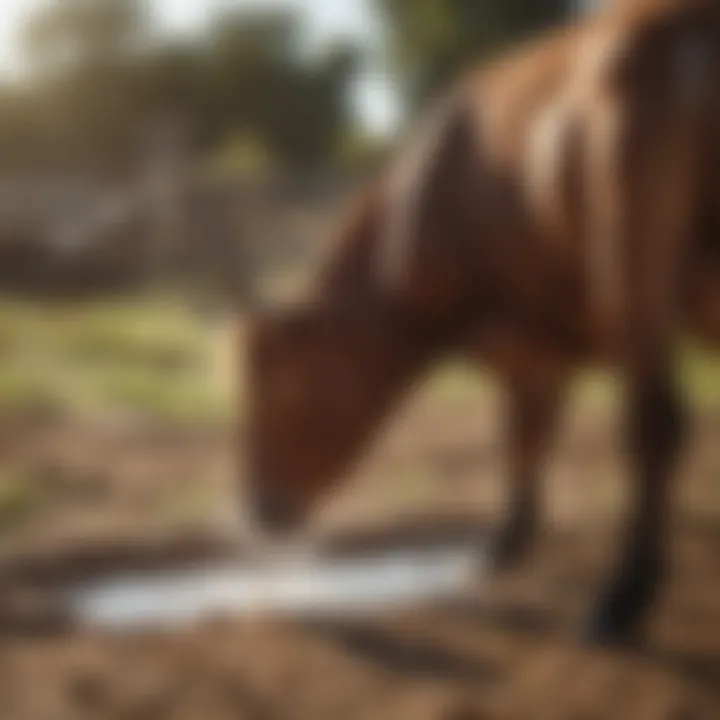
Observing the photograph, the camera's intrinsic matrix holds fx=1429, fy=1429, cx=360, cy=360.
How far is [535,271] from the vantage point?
1231 millimetres

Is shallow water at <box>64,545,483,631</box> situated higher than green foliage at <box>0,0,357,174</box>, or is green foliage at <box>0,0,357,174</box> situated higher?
green foliage at <box>0,0,357,174</box>

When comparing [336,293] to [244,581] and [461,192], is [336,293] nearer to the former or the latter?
[461,192]

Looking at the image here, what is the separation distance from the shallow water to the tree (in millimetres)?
399

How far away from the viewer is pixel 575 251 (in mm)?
1197

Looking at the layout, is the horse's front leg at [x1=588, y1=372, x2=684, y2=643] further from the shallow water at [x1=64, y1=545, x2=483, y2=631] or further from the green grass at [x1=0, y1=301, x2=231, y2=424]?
the green grass at [x1=0, y1=301, x2=231, y2=424]

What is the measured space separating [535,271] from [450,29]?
8.6 inches

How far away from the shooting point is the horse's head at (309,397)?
1.24 m

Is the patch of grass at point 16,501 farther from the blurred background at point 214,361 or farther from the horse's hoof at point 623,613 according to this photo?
the horse's hoof at point 623,613

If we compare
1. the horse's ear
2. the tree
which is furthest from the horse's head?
the tree

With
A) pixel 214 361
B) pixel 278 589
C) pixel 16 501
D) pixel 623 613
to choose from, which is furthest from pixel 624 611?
pixel 16 501

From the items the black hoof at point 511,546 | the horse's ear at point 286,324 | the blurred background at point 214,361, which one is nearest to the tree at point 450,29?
the blurred background at point 214,361

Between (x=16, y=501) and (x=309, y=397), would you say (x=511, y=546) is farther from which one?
(x=16, y=501)

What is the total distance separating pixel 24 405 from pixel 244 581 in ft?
0.79

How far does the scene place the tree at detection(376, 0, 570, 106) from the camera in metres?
1.16
